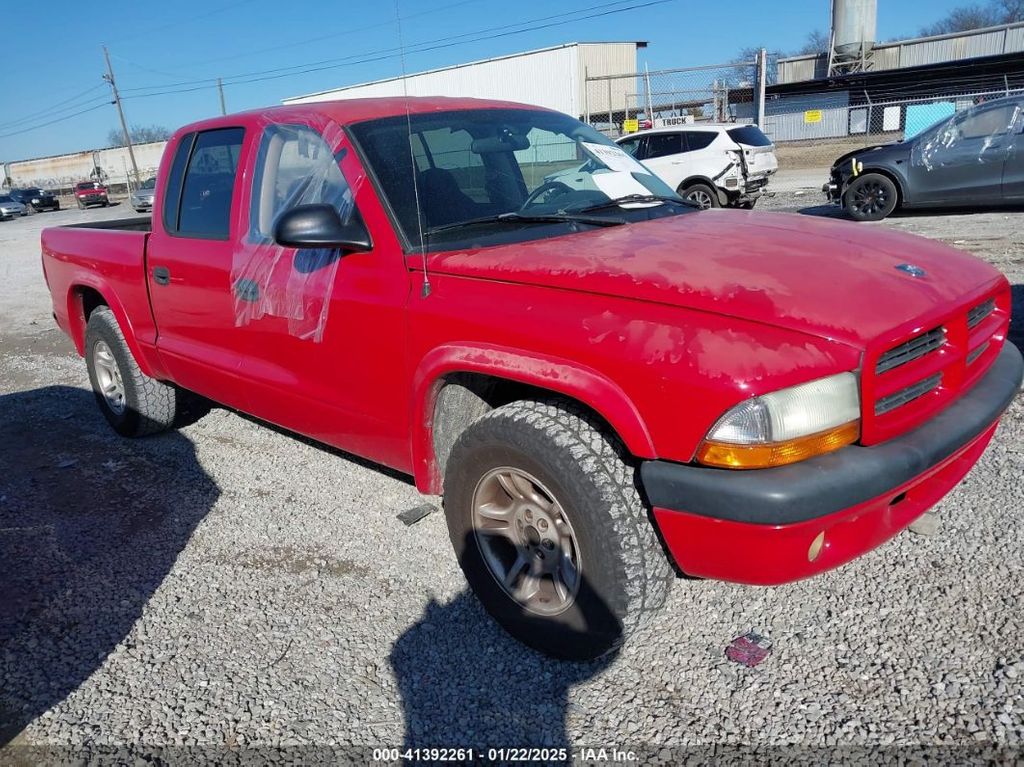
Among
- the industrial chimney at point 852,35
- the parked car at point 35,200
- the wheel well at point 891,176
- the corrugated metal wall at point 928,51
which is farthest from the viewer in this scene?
the parked car at point 35,200

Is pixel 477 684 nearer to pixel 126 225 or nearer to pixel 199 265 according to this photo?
pixel 199 265

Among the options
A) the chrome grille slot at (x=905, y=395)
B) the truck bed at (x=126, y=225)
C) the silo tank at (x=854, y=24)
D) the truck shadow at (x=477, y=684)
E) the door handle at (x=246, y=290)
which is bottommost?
the truck shadow at (x=477, y=684)

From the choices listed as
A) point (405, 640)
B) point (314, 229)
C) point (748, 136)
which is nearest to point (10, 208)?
point (748, 136)

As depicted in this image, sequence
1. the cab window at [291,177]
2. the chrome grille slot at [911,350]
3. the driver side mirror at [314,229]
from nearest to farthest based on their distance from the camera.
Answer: the chrome grille slot at [911,350] < the driver side mirror at [314,229] < the cab window at [291,177]

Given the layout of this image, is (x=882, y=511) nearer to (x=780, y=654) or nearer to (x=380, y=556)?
(x=780, y=654)

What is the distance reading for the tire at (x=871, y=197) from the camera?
11.8m

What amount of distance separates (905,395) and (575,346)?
0.98m

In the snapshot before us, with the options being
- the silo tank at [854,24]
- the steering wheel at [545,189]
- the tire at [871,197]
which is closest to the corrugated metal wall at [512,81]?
the tire at [871,197]

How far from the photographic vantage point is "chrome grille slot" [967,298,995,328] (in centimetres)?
265

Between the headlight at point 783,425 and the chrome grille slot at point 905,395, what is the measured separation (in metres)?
0.13

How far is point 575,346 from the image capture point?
236cm

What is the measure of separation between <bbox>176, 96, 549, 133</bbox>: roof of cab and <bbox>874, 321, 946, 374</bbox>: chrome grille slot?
2.13 m

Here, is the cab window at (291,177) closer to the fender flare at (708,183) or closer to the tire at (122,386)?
the tire at (122,386)

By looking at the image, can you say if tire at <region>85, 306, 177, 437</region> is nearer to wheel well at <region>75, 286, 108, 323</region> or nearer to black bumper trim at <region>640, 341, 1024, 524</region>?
wheel well at <region>75, 286, 108, 323</region>
